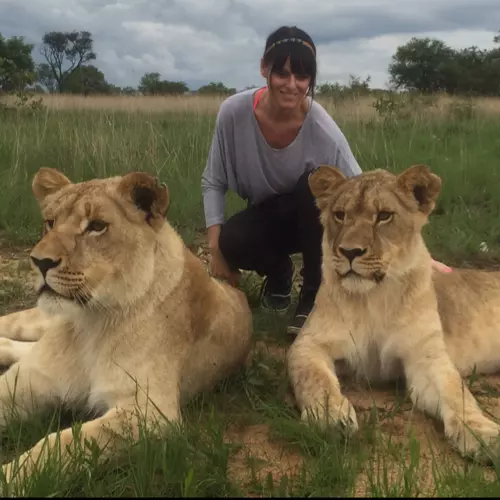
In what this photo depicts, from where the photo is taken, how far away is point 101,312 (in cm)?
233

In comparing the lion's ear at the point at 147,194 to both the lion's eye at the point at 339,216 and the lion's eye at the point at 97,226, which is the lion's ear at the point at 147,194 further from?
the lion's eye at the point at 339,216

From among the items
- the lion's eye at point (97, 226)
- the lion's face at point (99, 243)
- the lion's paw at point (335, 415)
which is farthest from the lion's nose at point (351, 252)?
the lion's eye at point (97, 226)

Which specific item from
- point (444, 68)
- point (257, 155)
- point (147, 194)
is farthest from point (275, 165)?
point (444, 68)

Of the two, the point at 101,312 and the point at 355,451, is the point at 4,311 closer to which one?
the point at 101,312

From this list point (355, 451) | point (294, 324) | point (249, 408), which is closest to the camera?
point (355, 451)

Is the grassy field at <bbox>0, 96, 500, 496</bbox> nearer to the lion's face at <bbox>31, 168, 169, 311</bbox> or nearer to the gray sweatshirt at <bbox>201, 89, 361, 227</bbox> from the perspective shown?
the lion's face at <bbox>31, 168, 169, 311</bbox>

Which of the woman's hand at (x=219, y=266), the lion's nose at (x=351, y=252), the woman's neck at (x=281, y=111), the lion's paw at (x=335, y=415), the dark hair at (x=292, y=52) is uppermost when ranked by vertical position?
the dark hair at (x=292, y=52)

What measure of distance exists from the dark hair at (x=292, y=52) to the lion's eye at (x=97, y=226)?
1.44 m

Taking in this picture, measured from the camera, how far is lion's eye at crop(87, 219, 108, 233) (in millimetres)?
2225

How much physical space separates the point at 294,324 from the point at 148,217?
4.56 feet

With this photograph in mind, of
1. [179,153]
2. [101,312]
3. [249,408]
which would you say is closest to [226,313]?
[249,408]

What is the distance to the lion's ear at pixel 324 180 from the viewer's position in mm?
2879

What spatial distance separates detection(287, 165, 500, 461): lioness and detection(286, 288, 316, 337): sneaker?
62cm

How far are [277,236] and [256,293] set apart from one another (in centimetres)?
46
